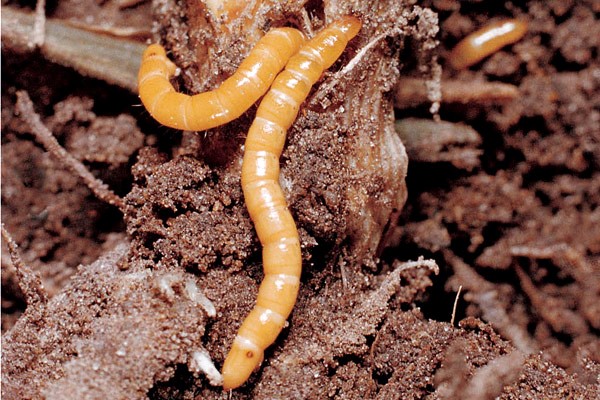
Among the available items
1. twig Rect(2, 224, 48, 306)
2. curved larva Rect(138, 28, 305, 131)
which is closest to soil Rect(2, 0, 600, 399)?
twig Rect(2, 224, 48, 306)

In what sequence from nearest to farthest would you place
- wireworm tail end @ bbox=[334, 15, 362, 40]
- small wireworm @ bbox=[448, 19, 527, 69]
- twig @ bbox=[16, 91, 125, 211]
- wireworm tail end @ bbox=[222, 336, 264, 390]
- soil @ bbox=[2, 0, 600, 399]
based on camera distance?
wireworm tail end @ bbox=[222, 336, 264, 390], soil @ bbox=[2, 0, 600, 399], wireworm tail end @ bbox=[334, 15, 362, 40], twig @ bbox=[16, 91, 125, 211], small wireworm @ bbox=[448, 19, 527, 69]

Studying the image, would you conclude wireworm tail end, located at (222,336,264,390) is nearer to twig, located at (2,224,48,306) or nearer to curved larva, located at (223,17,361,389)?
curved larva, located at (223,17,361,389)

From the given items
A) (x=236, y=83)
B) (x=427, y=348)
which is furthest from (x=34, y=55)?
(x=427, y=348)

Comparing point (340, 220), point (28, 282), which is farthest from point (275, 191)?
point (28, 282)

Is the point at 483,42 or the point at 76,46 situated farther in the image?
the point at 483,42

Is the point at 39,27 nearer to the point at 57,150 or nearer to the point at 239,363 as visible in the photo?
the point at 57,150

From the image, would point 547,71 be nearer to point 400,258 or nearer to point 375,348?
point 400,258

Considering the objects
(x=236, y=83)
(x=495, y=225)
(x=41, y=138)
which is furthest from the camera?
(x=495, y=225)
